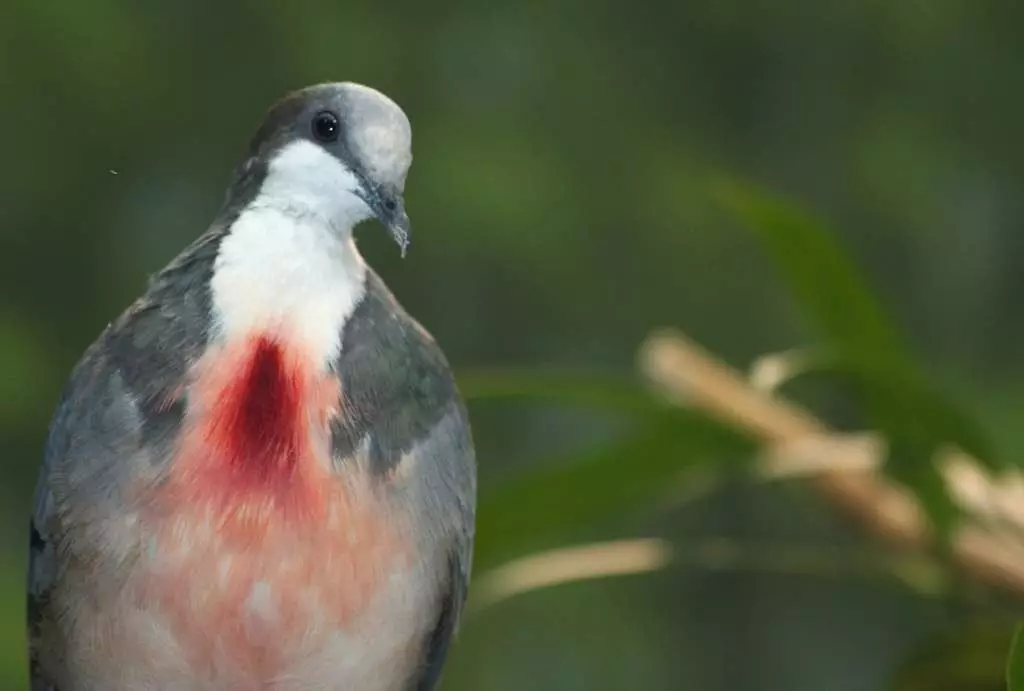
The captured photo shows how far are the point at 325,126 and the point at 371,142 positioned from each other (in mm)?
19

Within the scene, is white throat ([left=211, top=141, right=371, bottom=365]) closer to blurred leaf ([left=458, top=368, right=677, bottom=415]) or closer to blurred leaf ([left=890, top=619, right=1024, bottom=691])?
blurred leaf ([left=458, top=368, right=677, bottom=415])

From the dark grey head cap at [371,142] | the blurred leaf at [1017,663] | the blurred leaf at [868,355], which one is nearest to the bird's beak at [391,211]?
the dark grey head cap at [371,142]

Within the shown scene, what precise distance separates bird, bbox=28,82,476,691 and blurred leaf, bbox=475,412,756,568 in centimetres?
29

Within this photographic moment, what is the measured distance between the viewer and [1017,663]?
1.33ft

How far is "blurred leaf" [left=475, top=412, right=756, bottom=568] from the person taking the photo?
0.67 meters

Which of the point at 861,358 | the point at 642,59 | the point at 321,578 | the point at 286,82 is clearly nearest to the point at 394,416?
the point at 321,578

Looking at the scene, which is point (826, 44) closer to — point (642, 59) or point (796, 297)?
point (642, 59)

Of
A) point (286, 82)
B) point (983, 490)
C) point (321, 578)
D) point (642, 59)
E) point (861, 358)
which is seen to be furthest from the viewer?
point (642, 59)

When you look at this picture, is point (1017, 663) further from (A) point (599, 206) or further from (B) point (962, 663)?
(A) point (599, 206)

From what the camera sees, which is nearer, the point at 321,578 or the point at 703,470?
the point at 321,578

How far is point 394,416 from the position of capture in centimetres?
37

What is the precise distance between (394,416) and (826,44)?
0.95m

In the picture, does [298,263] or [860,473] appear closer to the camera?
[298,263]

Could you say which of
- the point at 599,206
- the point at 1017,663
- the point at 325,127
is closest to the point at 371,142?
the point at 325,127
